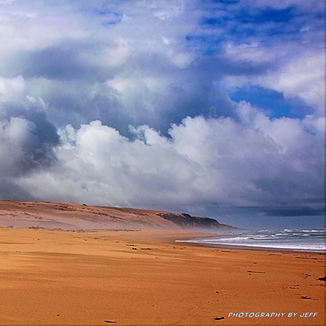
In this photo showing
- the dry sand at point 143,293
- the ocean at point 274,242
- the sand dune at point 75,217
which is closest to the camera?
the dry sand at point 143,293

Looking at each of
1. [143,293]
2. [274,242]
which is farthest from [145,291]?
[274,242]

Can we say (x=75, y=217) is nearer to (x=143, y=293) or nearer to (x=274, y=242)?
(x=274, y=242)

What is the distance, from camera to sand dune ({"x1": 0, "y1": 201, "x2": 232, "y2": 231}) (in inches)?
2817

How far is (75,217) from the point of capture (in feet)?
290

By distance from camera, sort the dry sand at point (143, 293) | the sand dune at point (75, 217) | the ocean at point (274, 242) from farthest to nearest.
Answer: the sand dune at point (75, 217), the ocean at point (274, 242), the dry sand at point (143, 293)

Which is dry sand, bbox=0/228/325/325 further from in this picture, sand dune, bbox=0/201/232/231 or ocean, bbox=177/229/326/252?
sand dune, bbox=0/201/232/231

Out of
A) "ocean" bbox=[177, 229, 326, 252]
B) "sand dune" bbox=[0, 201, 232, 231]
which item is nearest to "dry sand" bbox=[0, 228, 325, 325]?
"ocean" bbox=[177, 229, 326, 252]

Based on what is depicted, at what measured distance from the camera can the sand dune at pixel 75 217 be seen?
71.6 m

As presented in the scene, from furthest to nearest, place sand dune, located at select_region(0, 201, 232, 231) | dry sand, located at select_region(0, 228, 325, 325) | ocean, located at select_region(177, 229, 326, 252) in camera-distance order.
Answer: sand dune, located at select_region(0, 201, 232, 231) < ocean, located at select_region(177, 229, 326, 252) < dry sand, located at select_region(0, 228, 325, 325)

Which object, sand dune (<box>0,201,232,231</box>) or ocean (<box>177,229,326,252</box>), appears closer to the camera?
ocean (<box>177,229,326,252</box>)

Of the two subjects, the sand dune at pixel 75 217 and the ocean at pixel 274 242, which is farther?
the sand dune at pixel 75 217

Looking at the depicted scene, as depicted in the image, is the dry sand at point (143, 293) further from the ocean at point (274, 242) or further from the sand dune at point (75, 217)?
the sand dune at point (75, 217)

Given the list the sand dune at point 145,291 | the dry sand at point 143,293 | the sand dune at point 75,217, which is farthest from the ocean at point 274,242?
the sand dune at point 75,217

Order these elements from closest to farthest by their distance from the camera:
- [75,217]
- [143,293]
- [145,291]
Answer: [143,293], [145,291], [75,217]
